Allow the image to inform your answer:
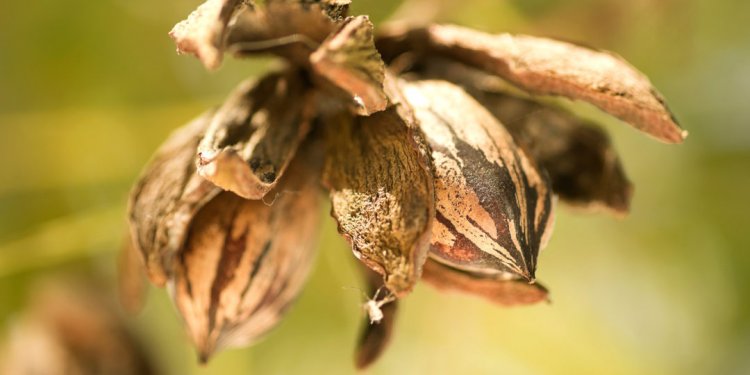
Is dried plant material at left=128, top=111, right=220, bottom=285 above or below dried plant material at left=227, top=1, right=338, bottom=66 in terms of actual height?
below

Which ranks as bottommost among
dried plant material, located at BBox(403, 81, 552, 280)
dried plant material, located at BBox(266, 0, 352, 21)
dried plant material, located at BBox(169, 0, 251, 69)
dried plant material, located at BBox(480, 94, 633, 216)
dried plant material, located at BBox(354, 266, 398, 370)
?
dried plant material, located at BBox(354, 266, 398, 370)

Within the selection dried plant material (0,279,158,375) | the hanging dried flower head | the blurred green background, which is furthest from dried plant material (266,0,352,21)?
dried plant material (0,279,158,375)

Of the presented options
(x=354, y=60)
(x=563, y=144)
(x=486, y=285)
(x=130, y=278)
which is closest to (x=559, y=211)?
(x=563, y=144)

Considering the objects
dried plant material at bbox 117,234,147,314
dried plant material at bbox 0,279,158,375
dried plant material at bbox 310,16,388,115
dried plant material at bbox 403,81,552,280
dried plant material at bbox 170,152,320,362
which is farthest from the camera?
dried plant material at bbox 0,279,158,375

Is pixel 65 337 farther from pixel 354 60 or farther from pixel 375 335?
pixel 354 60

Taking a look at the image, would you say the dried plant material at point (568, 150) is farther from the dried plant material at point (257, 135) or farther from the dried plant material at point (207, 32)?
the dried plant material at point (207, 32)

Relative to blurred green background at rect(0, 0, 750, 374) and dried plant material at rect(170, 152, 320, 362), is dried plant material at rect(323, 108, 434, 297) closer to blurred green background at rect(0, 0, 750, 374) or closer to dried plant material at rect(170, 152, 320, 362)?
dried plant material at rect(170, 152, 320, 362)

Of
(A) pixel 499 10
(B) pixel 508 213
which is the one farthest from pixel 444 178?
(A) pixel 499 10

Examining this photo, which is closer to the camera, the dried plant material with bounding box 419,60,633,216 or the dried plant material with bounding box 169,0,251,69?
the dried plant material with bounding box 169,0,251,69
